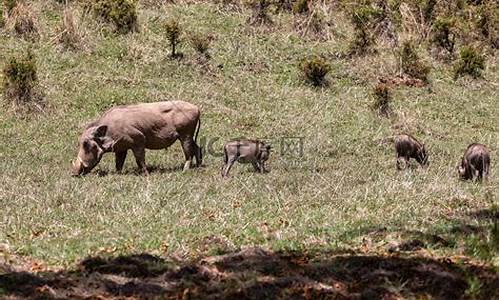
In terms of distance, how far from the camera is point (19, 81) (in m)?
19.5

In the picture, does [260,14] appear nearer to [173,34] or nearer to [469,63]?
[173,34]

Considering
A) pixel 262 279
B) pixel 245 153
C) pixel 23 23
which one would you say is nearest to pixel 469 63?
pixel 245 153

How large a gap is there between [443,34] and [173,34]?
961 cm

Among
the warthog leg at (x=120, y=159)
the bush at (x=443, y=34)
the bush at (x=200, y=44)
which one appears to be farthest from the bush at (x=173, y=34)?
the bush at (x=443, y=34)

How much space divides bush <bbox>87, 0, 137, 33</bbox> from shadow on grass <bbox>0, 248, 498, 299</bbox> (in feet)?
59.7

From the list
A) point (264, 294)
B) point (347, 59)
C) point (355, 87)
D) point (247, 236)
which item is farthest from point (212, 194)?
point (347, 59)

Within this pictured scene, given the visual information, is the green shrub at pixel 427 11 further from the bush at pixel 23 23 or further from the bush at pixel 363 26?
the bush at pixel 23 23

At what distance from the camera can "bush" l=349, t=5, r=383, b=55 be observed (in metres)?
25.6

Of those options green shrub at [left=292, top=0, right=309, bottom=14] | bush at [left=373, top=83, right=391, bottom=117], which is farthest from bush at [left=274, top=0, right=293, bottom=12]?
bush at [left=373, top=83, right=391, bottom=117]

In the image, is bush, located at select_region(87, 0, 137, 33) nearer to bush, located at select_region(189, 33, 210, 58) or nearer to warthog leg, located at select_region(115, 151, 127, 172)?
bush, located at select_region(189, 33, 210, 58)

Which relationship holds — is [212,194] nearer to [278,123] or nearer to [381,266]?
[381,266]

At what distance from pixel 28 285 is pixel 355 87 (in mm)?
17556

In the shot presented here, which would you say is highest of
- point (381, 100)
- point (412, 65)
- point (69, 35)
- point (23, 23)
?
point (23, 23)

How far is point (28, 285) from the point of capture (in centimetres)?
659
